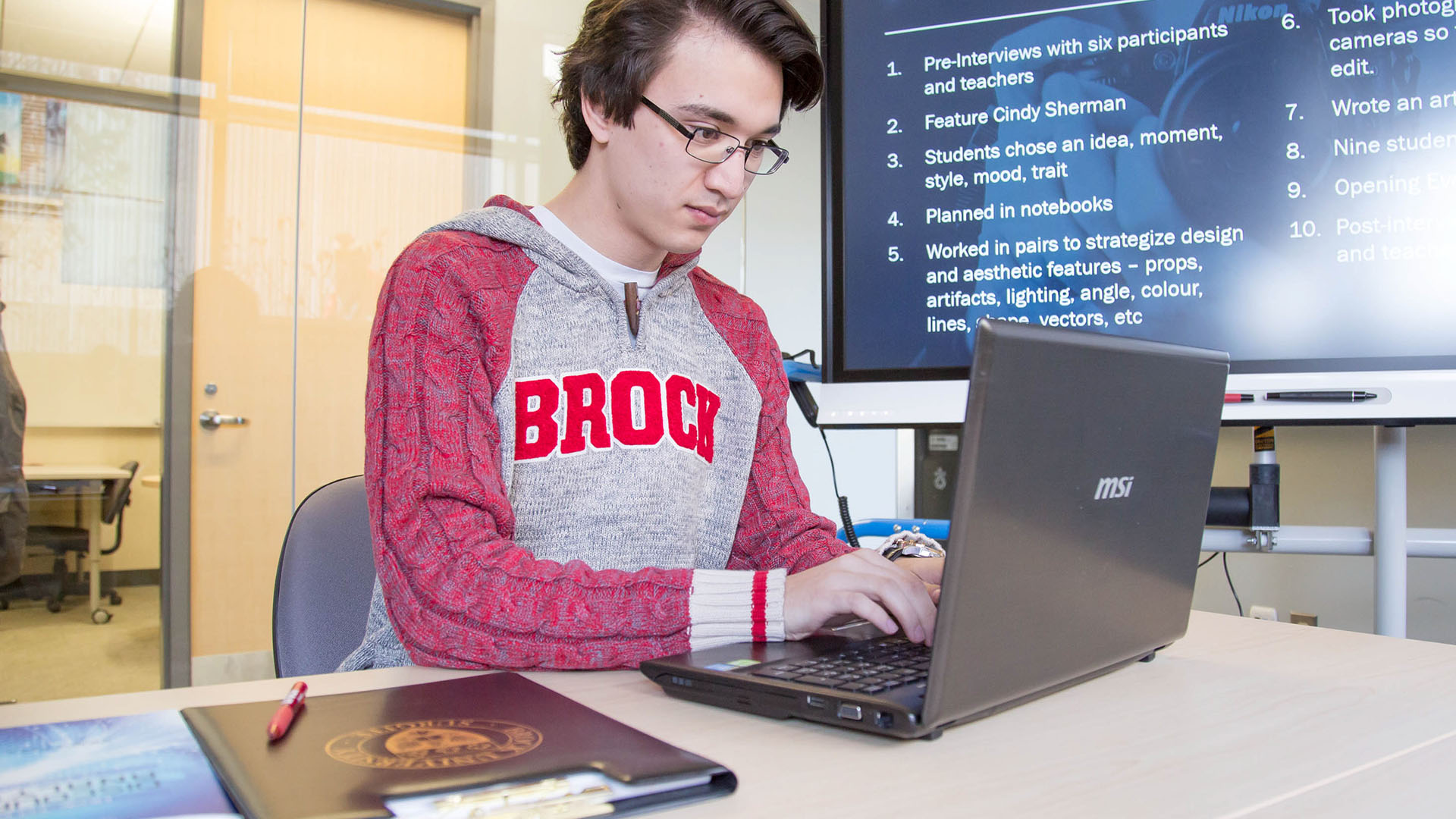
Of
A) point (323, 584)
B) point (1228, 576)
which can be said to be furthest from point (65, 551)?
point (1228, 576)

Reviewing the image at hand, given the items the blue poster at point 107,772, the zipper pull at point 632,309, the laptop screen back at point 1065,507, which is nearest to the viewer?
the blue poster at point 107,772

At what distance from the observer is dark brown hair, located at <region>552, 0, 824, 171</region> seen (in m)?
1.14

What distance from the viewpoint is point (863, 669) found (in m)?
0.71

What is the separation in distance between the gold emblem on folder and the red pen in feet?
0.11

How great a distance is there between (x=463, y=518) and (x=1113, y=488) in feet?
1.77

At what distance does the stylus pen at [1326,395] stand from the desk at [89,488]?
111 inches

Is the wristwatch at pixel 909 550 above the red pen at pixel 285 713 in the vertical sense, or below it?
above

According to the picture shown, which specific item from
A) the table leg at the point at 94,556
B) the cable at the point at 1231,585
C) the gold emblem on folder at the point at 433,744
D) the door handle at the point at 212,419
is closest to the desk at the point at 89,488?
the table leg at the point at 94,556

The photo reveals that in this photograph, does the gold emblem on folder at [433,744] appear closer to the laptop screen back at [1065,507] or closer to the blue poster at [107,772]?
the blue poster at [107,772]

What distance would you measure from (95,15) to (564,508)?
2580 millimetres

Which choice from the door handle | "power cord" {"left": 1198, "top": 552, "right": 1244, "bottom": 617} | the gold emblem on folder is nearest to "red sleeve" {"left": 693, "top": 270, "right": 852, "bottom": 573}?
the gold emblem on folder

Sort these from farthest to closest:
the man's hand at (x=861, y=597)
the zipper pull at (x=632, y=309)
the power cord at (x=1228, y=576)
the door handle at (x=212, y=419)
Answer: the door handle at (x=212, y=419), the power cord at (x=1228, y=576), the zipper pull at (x=632, y=309), the man's hand at (x=861, y=597)

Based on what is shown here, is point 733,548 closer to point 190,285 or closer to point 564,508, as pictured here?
point 564,508

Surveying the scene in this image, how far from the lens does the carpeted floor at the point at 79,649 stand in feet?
8.89
